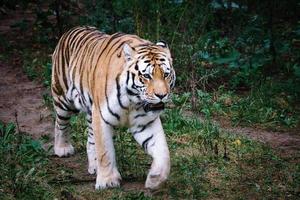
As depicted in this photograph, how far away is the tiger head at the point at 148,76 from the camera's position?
444 cm

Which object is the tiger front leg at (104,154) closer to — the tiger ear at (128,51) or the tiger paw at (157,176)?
the tiger paw at (157,176)

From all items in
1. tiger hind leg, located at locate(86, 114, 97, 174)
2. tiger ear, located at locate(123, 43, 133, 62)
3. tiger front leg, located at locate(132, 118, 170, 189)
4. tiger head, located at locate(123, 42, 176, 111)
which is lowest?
tiger hind leg, located at locate(86, 114, 97, 174)

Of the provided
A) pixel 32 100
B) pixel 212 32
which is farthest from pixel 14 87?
pixel 212 32

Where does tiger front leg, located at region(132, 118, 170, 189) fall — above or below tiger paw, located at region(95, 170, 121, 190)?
above

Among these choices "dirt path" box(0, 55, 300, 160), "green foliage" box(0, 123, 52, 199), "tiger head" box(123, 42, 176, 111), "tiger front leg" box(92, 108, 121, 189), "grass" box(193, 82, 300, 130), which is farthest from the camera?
"grass" box(193, 82, 300, 130)

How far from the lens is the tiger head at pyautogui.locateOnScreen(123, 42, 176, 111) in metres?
4.44

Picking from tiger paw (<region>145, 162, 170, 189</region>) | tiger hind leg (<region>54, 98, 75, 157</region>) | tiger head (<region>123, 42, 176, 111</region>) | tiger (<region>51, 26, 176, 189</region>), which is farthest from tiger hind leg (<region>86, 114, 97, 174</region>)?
tiger head (<region>123, 42, 176, 111</region>)

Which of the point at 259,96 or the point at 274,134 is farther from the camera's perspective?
the point at 259,96

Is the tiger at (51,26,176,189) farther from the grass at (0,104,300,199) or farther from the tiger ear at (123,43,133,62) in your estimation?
the grass at (0,104,300,199)

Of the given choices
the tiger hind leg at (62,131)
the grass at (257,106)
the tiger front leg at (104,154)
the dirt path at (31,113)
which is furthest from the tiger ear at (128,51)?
the grass at (257,106)

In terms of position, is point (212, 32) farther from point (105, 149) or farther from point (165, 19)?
point (105, 149)

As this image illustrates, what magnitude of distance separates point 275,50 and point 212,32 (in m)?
0.98

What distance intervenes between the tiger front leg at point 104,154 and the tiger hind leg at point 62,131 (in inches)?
35.9

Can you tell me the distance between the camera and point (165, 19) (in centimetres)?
800
